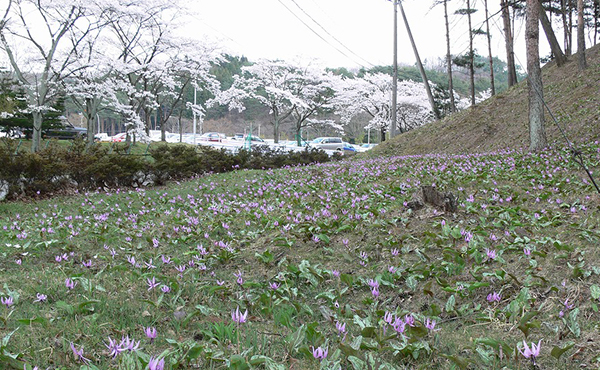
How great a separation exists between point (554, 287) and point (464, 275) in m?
0.77

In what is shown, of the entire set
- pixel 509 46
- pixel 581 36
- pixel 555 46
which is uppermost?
pixel 555 46

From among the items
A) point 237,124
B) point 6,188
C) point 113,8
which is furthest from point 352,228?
point 237,124

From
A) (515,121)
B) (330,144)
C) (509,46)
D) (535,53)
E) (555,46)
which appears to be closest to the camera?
(535,53)

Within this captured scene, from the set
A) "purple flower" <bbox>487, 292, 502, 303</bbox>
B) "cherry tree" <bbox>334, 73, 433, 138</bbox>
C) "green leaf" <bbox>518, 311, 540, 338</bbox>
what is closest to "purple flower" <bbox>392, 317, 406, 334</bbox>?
"green leaf" <bbox>518, 311, 540, 338</bbox>

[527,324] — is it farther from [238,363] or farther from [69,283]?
[69,283]

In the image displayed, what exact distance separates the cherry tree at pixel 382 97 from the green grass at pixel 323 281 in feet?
127

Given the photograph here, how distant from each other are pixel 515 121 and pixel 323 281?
655 inches

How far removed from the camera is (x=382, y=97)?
44656mm

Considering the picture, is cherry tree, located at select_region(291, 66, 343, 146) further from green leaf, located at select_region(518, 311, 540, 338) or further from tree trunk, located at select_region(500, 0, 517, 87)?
green leaf, located at select_region(518, 311, 540, 338)

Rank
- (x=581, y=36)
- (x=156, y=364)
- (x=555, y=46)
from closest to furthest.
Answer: (x=156, y=364) < (x=581, y=36) < (x=555, y=46)

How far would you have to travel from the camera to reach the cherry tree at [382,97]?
4465cm

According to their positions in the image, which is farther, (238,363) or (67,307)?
(67,307)

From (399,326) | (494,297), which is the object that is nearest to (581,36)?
(494,297)

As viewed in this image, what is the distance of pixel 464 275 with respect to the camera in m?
3.64
